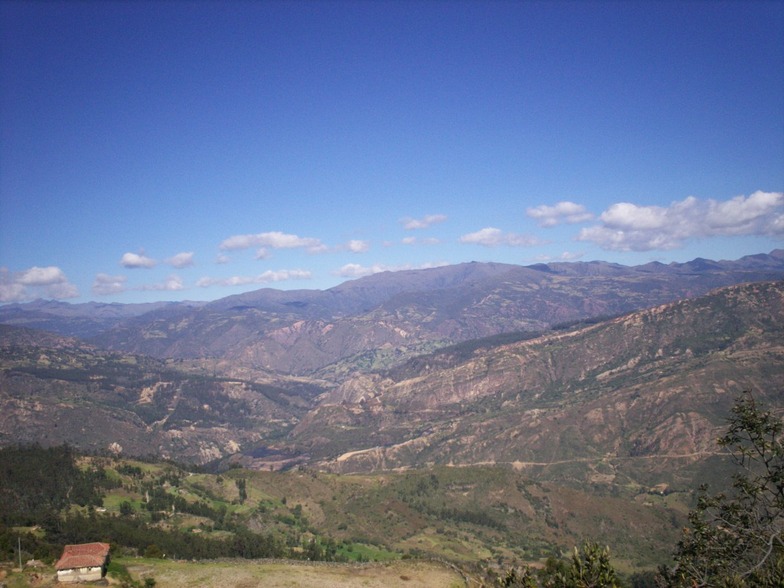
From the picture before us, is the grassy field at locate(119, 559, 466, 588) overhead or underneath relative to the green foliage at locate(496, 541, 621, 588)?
underneath

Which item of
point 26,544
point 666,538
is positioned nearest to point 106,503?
point 26,544

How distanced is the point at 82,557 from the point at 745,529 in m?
71.0

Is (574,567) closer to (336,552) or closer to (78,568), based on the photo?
(78,568)

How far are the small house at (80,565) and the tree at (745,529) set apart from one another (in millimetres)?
64059

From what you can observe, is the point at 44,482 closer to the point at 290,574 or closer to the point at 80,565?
the point at 80,565

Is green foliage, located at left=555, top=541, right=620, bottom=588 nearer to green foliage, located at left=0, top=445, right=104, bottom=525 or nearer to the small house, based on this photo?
the small house

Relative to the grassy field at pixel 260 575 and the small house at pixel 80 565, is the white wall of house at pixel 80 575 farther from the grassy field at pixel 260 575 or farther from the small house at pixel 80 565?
the grassy field at pixel 260 575

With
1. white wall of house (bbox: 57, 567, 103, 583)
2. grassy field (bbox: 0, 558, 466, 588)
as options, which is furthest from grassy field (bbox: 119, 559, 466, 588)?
white wall of house (bbox: 57, 567, 103, 583)

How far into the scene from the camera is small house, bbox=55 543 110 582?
64688 millimetres

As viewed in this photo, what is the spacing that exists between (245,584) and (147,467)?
130888 millimetres

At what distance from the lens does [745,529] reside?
97.6ft

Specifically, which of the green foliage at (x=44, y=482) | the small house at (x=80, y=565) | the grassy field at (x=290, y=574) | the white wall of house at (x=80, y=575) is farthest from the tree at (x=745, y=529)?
the green foliage at (x=44, y=482)

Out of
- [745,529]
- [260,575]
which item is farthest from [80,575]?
[745,529]

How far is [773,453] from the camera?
99.8 ft
